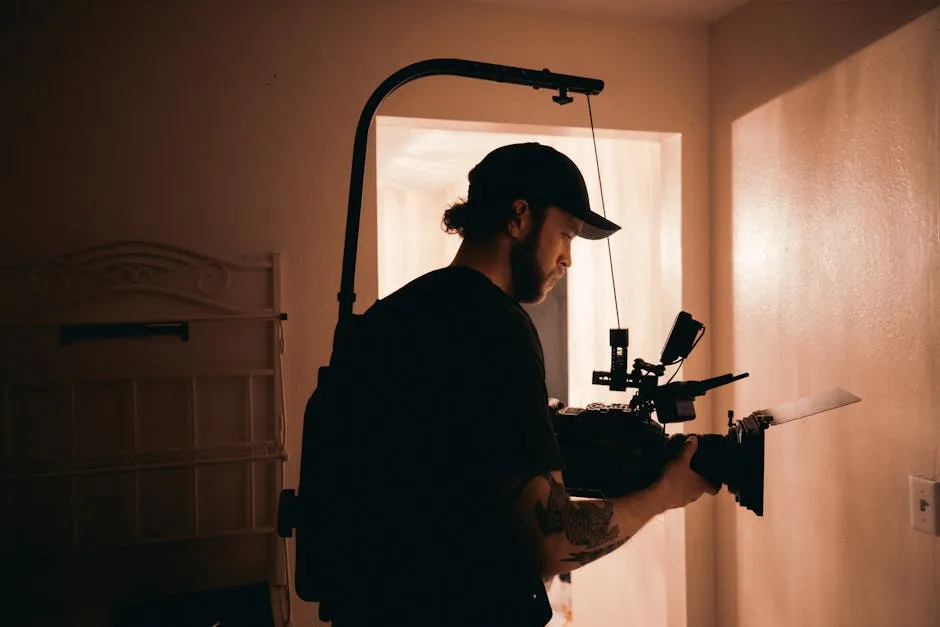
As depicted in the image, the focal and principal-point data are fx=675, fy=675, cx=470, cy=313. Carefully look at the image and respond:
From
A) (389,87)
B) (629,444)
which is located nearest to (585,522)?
(629,444)

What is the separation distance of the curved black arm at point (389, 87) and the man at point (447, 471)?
0.24 meters

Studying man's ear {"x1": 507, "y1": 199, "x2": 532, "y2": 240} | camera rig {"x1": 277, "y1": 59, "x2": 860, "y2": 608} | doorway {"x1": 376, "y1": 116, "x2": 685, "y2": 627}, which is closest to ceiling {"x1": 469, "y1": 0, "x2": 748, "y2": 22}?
doorway {"x1": 376, "y1": 116, "x2": 685, "y2": 627}

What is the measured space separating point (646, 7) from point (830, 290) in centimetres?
96

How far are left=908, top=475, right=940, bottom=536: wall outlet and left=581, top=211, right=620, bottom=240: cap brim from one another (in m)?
0.80

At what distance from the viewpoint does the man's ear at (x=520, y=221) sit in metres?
1.04

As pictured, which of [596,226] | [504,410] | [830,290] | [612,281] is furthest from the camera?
[612,281]

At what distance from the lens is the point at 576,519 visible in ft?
2.97

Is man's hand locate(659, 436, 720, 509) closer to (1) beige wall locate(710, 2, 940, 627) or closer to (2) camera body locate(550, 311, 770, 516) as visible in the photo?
(2) camera body locate(550, 311, 770, 516)

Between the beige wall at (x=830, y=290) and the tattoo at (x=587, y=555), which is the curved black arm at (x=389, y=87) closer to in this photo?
the tattoo at (x=587, y=555)

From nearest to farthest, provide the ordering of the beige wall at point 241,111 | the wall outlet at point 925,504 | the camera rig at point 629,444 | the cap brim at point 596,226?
1. the camera rig at point 629,444
2. the cap brim at point 596,226
3. the wall outlet at point 925,504
4. the beige wall at point 241,111

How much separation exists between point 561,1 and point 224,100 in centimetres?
96

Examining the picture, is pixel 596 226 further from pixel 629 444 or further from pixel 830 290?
pixel 830 290

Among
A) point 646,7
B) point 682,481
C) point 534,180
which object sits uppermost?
point 646,7

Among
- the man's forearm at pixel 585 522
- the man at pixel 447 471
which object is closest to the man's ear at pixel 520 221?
the man at pixel 447 471
